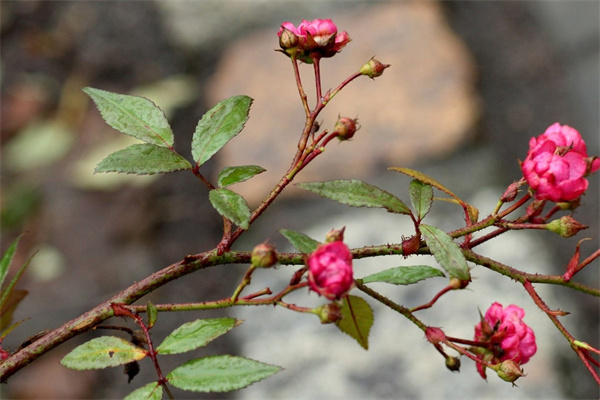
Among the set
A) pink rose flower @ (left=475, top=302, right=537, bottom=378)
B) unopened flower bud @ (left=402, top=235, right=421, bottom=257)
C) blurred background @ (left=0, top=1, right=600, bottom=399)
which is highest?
unopened flower bud @ (left=402, top=235, right=421, bottom=257)

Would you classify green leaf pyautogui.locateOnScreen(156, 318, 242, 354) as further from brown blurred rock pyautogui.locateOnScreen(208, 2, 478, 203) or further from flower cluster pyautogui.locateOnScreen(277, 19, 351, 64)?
brown blurred rock pyautogui.locateOnScreen(208, 2, 478, 203)

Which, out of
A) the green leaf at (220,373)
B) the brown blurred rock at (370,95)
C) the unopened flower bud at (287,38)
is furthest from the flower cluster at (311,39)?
the brown blurred rock at (370,95)

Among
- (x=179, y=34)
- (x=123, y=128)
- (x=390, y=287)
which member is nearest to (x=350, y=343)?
(x=390, y=287)

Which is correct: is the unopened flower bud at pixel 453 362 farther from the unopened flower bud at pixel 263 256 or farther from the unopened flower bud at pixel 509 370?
the unopened flower bud at pixel 263 256

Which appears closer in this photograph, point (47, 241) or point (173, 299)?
point (173, 299)

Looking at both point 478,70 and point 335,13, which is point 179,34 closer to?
point 335,13

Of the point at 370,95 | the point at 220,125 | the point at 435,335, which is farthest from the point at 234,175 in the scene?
the point at 370,95

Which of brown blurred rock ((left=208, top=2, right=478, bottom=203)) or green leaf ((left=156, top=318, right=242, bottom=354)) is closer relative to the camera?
green leaf ((left=156, top=318, right=242, bottom=354))

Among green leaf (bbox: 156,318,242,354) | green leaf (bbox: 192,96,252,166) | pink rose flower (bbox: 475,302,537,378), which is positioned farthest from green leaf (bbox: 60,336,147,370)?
pink rose flower (bbox: 475,302,537,378)

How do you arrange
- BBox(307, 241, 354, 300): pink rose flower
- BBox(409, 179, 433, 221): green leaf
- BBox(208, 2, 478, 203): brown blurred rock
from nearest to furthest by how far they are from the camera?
BBox(307, 241, 354, 300): pink rose flower, BBox(409, 179, 433, 221): green leaf, BBox(208, 2, 478, 203): brown blurred rock
